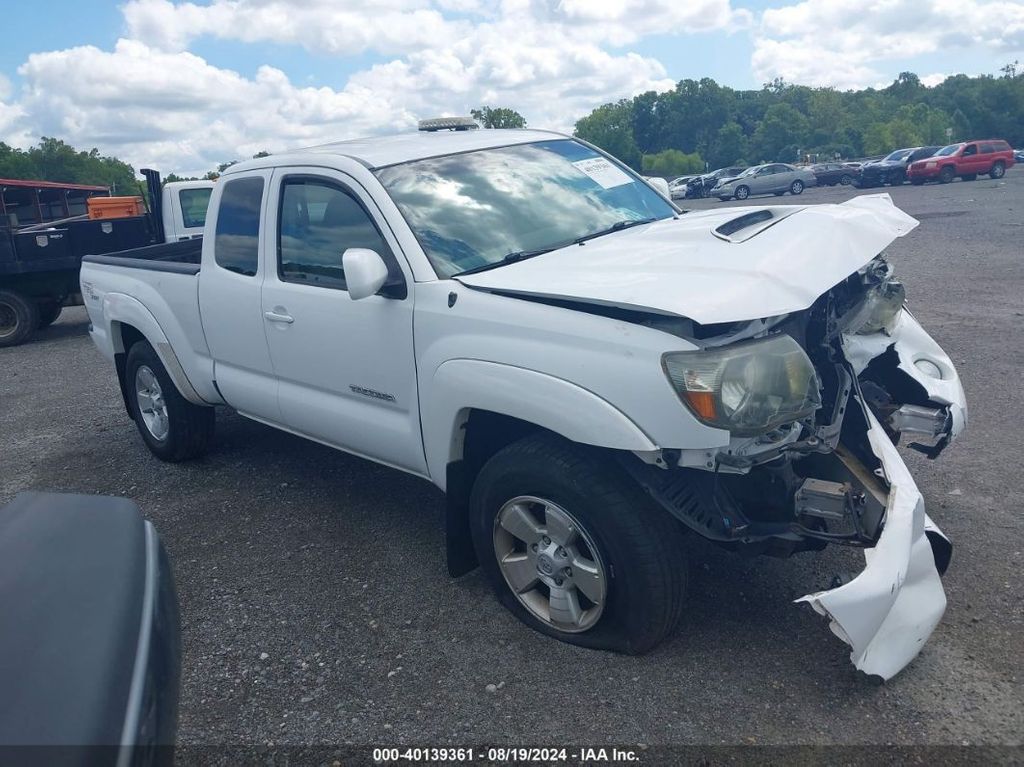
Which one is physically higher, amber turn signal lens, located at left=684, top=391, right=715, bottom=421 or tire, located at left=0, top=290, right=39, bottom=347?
amber turn signal lens, located at left=684, top=391, right=715, bottom=421

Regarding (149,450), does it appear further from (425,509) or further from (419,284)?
(419,284)

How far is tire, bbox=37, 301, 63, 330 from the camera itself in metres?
12.1

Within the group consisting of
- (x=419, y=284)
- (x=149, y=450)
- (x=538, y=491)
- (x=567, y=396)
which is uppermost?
(x=419, y=284)

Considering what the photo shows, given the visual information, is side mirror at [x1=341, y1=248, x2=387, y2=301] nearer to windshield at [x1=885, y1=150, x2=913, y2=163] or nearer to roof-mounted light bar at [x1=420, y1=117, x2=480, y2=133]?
roof-mounted light bar at [x1=420, y1=117, x2=480, y2=133]

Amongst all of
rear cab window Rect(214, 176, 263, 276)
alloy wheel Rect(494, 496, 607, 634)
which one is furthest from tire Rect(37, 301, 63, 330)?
alloy wheel Rect(494, 496, 607, 634)

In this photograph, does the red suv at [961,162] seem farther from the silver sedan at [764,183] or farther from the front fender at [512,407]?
the front fender at [512,407]

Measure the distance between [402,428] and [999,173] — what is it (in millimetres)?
36161

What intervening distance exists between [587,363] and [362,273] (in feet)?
3.50

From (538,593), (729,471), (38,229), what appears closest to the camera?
(729,471)

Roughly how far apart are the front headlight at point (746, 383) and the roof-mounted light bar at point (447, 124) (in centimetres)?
283

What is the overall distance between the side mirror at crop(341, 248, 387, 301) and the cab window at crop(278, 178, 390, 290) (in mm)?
239

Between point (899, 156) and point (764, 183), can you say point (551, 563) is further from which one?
point (764, 183)

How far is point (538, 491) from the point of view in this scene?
311 cm

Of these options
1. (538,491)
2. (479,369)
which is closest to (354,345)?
(479,369)
